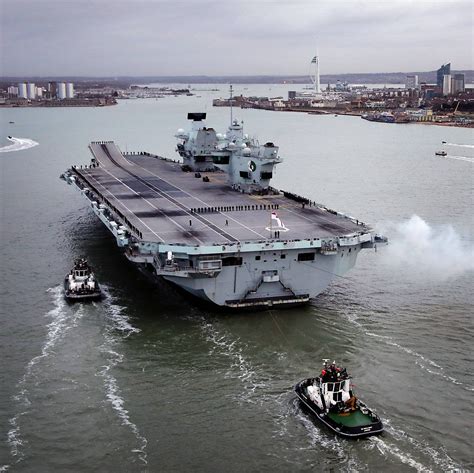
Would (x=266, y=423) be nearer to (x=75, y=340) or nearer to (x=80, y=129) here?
(x=75, y=340)

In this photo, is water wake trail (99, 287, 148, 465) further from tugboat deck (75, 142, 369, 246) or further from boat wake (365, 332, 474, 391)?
boat wake (365, 332, 474, 391)

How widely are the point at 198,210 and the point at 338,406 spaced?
14.2 m

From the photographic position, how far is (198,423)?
55.8ft

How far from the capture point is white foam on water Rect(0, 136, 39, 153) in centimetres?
7125

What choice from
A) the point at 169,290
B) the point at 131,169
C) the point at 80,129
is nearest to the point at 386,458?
the point at 169,290

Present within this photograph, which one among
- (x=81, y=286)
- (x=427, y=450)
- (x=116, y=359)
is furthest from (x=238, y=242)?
(x=427, y=450)

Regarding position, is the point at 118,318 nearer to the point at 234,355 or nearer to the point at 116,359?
the point at 116,359

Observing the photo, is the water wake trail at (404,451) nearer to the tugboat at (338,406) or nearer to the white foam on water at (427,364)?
the tugboat at (338,406)

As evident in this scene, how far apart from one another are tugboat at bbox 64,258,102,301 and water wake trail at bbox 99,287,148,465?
0.53 m

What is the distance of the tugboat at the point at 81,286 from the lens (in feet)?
81.8

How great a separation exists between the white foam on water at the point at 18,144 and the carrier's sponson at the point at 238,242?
4137 centimetres

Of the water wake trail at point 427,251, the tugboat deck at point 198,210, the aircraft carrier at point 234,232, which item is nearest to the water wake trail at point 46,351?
the aircraft carrier at point 234,232

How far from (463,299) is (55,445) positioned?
14.9m

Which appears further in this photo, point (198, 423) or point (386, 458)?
point (198, 423)
